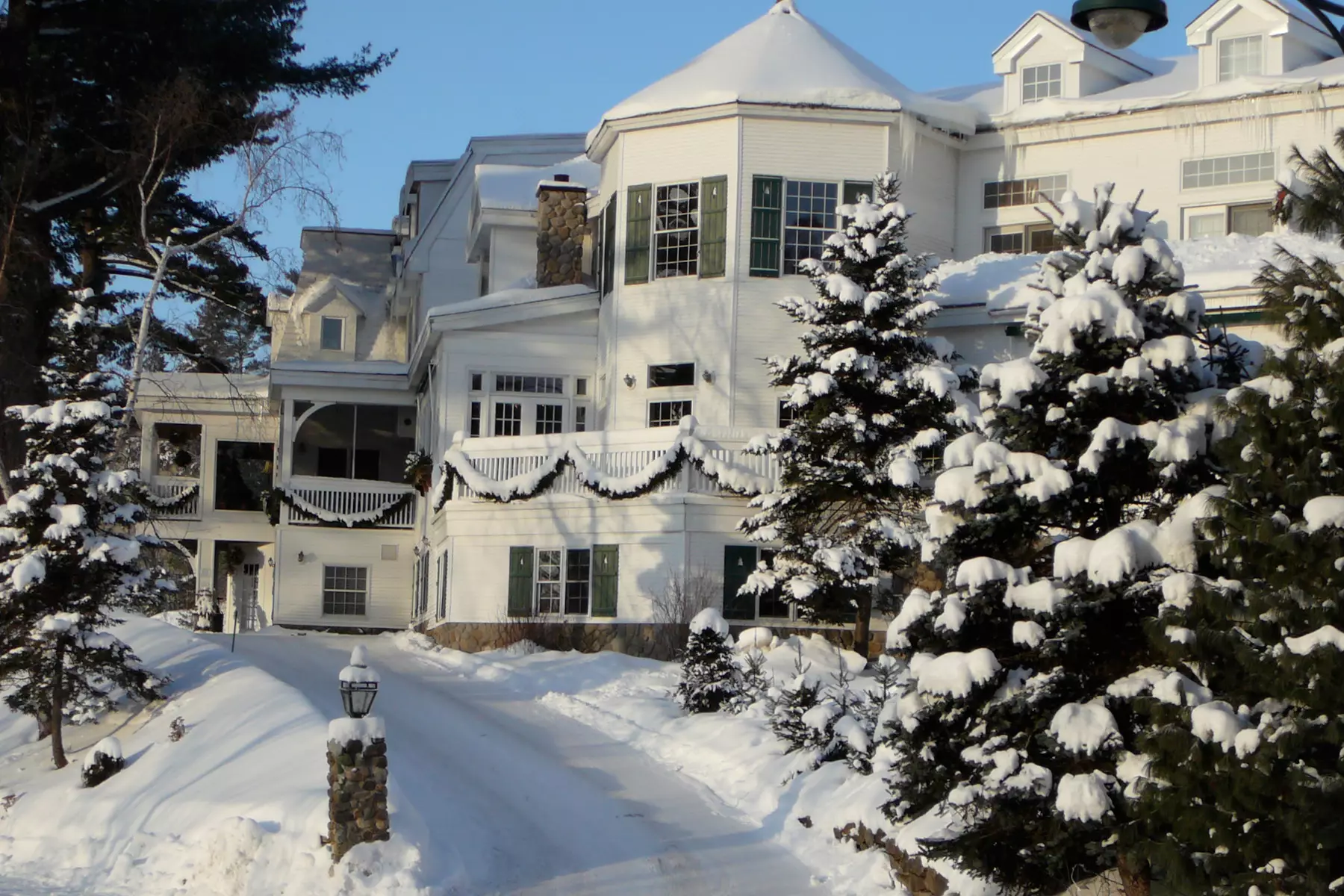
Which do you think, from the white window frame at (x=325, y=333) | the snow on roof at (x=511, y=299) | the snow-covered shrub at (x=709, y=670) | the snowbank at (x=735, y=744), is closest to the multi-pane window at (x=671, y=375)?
the snow on roof at (x=511, y=299)

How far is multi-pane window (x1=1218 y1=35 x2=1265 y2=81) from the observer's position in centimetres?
2866

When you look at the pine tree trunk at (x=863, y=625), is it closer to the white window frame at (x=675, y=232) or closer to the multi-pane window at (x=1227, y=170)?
the white window frame at (x=675, y=232)

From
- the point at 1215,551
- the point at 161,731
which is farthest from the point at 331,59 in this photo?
the point at 1215,551

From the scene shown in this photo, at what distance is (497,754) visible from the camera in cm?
1698

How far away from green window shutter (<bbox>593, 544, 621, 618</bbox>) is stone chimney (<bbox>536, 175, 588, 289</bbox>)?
7635 mm

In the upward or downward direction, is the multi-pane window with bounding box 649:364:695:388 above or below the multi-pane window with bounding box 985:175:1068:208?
below

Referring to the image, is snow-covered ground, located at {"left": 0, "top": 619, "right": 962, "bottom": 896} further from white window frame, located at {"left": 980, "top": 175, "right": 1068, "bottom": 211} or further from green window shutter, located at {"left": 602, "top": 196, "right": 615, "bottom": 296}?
white window frame, located at {"left": 980, "top": 175, "right": 1068, "bottom": 211}

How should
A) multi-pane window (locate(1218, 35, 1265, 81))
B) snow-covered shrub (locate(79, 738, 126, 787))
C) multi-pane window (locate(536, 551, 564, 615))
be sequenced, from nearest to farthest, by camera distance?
snow-covered shrub (locate(79, 738, 126, 787)) → multi-pane window (locate(536, 551, 564, 615)) → multi-pane window (locate(1218, 35, 1265, 81))

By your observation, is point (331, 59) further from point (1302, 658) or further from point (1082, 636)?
point (1302, 658)

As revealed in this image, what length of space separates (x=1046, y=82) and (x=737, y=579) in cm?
1175

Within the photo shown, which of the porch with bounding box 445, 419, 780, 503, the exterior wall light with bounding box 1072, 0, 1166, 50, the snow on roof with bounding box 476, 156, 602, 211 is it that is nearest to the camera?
the exterior wall light with bounding box 1072, 0, 1166, 50

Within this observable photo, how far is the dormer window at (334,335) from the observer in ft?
135

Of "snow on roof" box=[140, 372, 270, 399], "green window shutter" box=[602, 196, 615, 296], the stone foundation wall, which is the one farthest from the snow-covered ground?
"snow on roof" box=[140, 372, 270, 399]

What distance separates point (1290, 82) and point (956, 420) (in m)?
14.2
